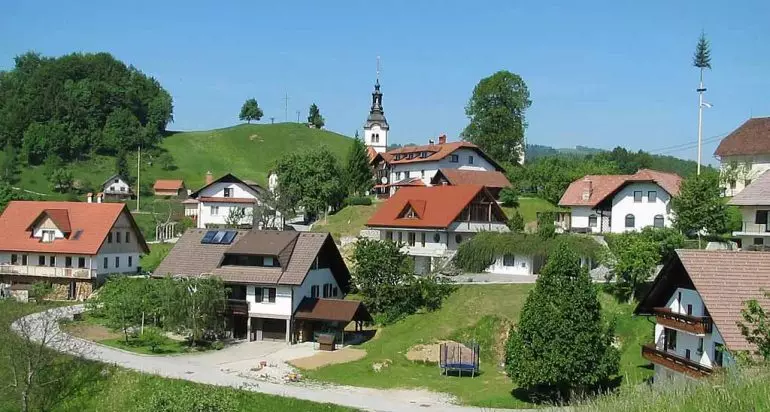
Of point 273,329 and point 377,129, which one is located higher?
point 377,129

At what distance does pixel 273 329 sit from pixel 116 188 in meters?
69.7

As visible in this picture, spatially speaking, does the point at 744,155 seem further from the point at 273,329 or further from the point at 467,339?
the point at 273,329

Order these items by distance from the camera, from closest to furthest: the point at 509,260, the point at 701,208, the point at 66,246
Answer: the point at 701,208
the point at 509,260
the point at 66,246

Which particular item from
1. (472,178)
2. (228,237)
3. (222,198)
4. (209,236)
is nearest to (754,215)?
(472,178)

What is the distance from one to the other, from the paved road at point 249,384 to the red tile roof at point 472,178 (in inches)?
1390

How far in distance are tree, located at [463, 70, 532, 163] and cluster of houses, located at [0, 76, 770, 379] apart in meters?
9.57

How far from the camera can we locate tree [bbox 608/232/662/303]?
126ft

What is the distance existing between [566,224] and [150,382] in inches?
1315

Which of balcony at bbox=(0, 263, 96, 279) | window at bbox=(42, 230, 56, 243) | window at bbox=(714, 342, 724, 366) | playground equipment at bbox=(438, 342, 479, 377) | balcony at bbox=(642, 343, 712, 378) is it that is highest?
window at bbox=(42, 230, 56, 243)

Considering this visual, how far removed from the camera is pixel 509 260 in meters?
49.2

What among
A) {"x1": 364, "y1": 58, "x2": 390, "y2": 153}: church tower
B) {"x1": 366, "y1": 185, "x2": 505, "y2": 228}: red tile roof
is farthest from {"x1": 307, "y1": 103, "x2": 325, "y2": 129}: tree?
{"x1": 366, "y1": 185, "x2": 505, "y2": 228}: red tile roof

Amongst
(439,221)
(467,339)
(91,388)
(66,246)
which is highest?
(439,221)

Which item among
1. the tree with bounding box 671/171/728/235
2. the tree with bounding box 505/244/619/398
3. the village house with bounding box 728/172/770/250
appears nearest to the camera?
the tree with bounding box 505/244/619/398

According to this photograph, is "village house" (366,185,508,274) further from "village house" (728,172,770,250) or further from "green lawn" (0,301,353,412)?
"green lawn" (0,301,353,412)
